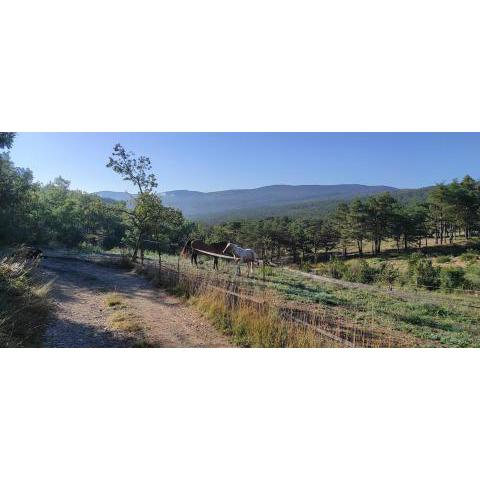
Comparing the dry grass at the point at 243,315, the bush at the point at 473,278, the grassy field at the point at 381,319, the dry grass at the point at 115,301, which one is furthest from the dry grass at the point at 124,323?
the bush at the point at 473,278

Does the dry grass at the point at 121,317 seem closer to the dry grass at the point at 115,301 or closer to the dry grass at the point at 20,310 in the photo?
the dry grass at the point at 115,301

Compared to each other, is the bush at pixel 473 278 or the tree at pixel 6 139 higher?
the tree at pixel 6 139

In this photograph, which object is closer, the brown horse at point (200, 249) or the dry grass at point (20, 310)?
the dry grass at point (20, 310)

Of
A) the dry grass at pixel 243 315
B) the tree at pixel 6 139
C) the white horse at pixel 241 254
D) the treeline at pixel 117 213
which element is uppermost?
the tree at pixel 6 139

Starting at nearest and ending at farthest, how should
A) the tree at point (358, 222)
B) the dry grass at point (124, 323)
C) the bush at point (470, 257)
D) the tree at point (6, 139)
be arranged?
the dry grass at point (124, 323) → the tree at point (6, 139) → the bush at point (470, 257) → the tree at point (358, 222)

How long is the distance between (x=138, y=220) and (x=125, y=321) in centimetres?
397

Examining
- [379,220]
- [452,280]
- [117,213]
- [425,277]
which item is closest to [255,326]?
[117,213]

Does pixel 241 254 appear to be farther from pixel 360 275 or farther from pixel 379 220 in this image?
pixel 379 220

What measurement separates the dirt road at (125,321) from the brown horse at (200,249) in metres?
0.99

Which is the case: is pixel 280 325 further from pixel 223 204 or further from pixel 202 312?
pixel 223 204

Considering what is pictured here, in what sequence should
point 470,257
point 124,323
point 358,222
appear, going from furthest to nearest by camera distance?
1. point 358,222
2. point 470,257
3. point 124,323

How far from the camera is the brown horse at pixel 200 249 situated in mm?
6562

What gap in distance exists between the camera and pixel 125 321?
4574mm

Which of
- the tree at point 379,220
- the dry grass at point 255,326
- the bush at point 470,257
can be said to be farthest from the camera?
the tree at point 379,220
